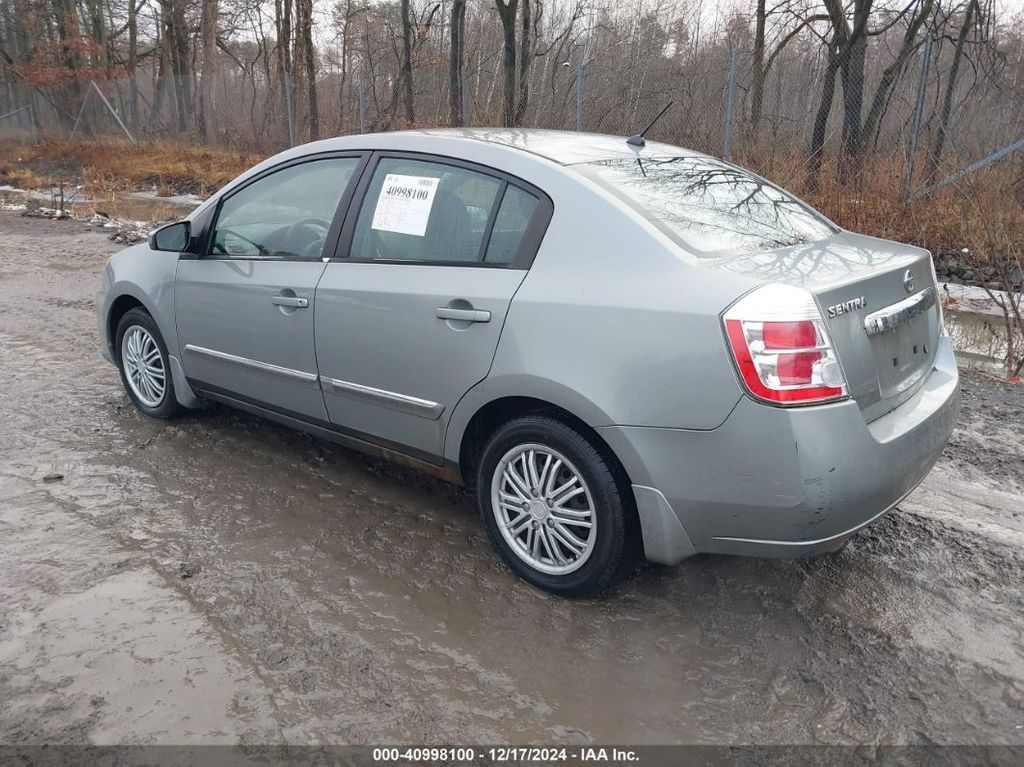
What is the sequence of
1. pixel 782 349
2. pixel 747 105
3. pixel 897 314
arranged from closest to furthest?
1. pixel 782 349
2. pixel 897 314
3. pixel 747 105

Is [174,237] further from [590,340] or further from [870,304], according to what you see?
[870,304]

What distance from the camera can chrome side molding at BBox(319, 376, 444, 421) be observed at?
325cm

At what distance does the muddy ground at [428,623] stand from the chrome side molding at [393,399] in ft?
1.89

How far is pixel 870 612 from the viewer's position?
293 centimetres

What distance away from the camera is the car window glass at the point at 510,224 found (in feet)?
10.0

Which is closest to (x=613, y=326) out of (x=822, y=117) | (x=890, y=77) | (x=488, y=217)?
(x=488, y=217)

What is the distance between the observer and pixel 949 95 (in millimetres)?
10094

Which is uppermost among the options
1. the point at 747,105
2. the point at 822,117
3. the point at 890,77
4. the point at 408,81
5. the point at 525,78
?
the point at 408,81

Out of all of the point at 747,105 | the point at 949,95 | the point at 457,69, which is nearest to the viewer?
the point at 949,95

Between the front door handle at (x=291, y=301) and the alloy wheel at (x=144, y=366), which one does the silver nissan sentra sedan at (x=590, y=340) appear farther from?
the alloy wheel at (x=144, y=366)

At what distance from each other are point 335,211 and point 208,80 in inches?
1028

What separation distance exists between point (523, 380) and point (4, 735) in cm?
190

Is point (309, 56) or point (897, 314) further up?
point (309, 56)

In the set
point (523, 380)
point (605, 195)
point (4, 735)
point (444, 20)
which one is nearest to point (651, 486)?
point (523, 380)
